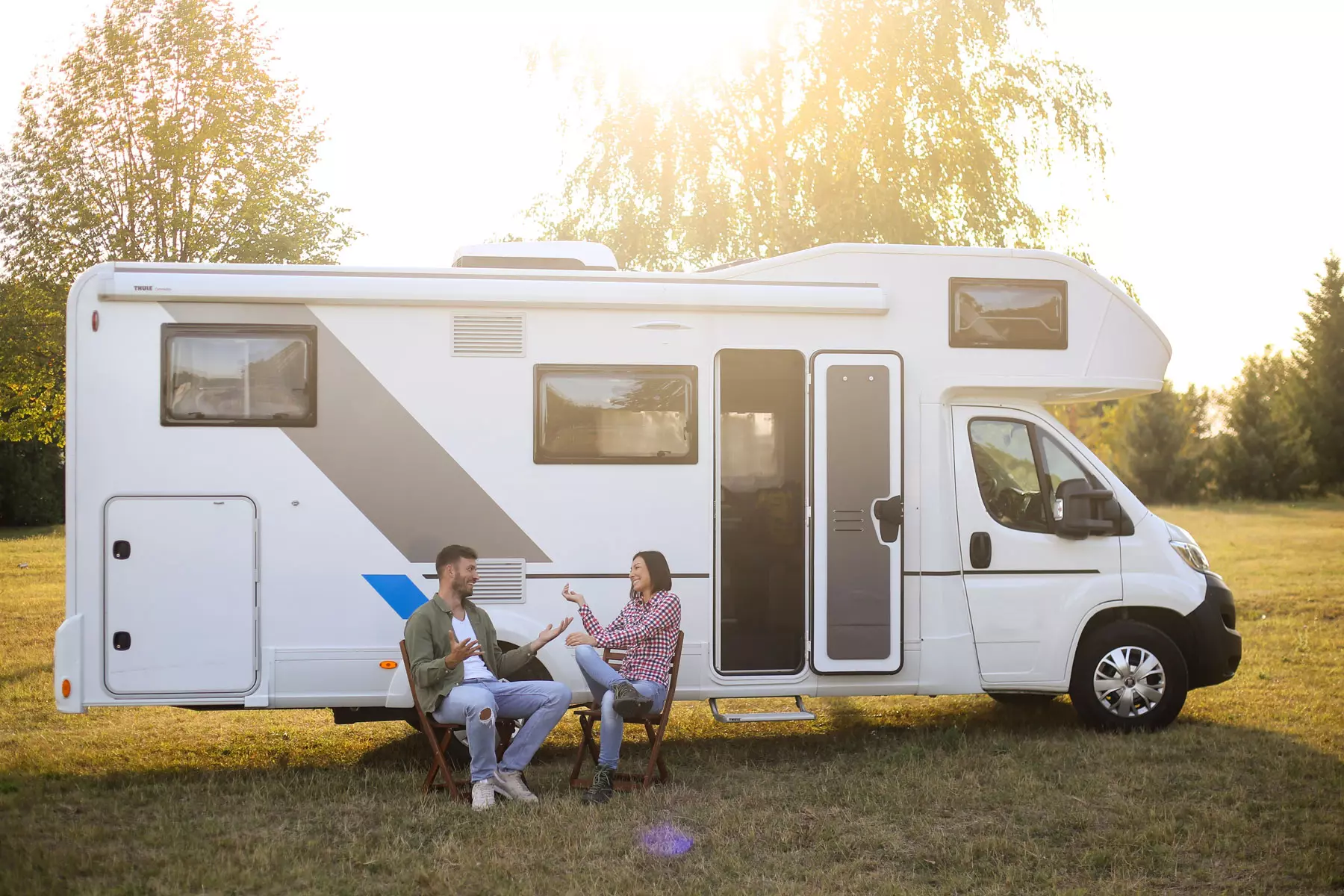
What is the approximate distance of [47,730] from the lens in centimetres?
792

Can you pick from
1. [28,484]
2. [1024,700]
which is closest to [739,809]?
[1024,700]

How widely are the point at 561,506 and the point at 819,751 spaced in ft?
7.51

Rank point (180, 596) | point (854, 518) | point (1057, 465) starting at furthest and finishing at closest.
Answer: point (1057, 465) → point (854, 518) → point (180, 596)

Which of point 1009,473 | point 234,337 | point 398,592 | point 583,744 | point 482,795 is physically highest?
point 234,337

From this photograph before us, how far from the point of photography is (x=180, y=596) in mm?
6219

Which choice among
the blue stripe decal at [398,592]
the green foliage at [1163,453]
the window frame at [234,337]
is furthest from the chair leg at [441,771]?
the green foliage at [1163,453]

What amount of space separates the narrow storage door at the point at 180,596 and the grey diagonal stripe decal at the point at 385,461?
1.90 feet

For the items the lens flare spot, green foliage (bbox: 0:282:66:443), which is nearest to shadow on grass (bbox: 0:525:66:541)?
green foliage (bbox: 0:282:66:443)

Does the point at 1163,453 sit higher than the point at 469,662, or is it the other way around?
the point at 1163,453

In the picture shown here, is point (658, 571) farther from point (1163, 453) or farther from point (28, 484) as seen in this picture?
point (1163, 453)

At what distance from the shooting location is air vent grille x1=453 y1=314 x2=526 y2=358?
6590 mm

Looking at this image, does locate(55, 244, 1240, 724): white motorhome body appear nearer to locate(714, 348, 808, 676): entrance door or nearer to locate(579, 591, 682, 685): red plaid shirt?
locate(714, 348, 808, 676): entrance door

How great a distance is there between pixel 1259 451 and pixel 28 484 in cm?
3598

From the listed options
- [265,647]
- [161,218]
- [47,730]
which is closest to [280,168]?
[161,218]
